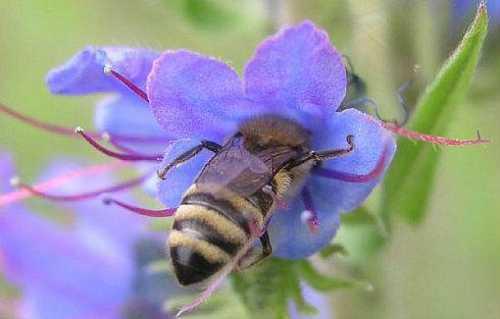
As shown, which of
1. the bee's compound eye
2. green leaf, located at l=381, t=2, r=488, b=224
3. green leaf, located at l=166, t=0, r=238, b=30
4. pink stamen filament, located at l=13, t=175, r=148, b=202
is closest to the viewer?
the bee's compound eye

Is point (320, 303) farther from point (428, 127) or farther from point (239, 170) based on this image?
point (239, 170)

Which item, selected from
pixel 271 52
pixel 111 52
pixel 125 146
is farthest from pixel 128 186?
pixel 271 52

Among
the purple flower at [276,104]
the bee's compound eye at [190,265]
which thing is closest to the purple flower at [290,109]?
the purple flower at [276,104]

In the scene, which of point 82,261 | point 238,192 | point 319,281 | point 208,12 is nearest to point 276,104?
point 238,192

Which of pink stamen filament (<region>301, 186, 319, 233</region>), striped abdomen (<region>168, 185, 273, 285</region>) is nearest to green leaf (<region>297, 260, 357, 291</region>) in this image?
pink stamen filament (<region>301, 186, 319, 233</region>)

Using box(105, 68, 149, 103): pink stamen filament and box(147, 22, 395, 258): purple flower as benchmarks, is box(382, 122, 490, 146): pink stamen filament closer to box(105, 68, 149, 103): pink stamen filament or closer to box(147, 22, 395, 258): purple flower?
box(147, 22, 395, 258): purple flower

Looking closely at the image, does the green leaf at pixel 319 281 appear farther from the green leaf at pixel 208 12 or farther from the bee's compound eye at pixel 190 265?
the green leaf at pixel 208 12

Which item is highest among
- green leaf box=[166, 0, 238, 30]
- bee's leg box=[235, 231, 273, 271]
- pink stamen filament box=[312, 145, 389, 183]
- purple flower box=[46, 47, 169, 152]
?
green leaf box=[166, 0, 238, 30]

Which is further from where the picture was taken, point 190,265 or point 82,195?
point 82,195
